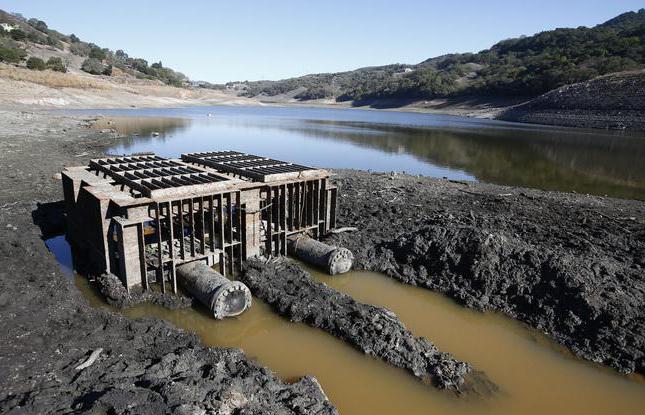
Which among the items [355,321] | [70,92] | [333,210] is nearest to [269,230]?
[333,210]

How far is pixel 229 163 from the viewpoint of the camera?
14539 mm

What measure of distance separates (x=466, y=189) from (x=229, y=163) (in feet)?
45.0

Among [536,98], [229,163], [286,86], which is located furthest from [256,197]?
[286,86]

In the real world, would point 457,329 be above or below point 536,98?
below

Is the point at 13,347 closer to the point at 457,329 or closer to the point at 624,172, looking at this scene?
the point at 457,329

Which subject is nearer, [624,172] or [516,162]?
[624,172]

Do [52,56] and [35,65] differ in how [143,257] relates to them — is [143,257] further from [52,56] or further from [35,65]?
[52,56]

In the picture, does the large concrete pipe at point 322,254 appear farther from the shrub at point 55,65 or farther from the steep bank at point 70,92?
the shrub at point 55,65

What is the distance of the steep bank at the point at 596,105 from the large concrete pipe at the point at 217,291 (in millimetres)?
67679

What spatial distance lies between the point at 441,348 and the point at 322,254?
447cm

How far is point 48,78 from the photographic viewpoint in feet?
220

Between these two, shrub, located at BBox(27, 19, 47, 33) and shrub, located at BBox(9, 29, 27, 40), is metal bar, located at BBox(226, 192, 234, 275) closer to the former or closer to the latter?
shrub, located at BBox(9, 29, 27, 40)

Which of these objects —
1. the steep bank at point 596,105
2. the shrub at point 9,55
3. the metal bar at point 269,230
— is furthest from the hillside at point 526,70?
the shrub at point 9,55

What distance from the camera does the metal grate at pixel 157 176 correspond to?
10664mm
